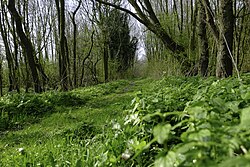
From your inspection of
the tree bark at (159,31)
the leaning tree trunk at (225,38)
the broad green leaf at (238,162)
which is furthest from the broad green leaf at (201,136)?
the tree bark at (159,31)

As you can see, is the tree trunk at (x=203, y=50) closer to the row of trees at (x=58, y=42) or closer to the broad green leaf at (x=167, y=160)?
the row of trees at (x=58, y=42)

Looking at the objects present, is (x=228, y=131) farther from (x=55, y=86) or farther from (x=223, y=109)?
(x=55, y=86)

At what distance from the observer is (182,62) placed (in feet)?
33.0

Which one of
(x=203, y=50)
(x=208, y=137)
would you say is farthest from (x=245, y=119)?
(x=203, y=50)

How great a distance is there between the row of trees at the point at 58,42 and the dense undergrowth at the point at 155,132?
694 cm

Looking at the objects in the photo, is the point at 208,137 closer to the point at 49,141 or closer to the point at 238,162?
the point at 238,162

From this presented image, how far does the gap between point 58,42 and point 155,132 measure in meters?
21.0

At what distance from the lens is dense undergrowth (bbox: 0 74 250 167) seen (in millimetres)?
938

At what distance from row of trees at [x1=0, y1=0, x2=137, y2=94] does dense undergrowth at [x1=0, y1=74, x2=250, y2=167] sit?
6.94m

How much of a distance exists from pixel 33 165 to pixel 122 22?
27009 mm

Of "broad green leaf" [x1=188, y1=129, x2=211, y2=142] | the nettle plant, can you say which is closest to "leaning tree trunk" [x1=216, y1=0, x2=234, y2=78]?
the nettle plant

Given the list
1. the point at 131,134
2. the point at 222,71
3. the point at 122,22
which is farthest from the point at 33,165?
the point at 122,22

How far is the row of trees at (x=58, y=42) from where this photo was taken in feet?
50.5

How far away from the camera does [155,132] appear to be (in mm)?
953
